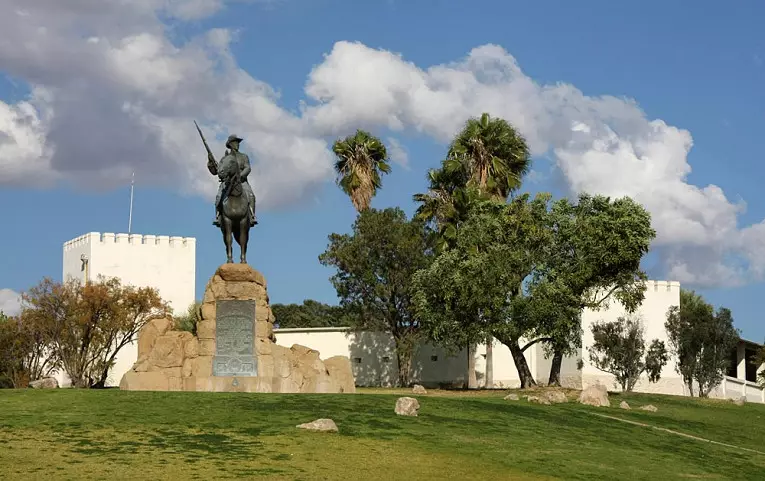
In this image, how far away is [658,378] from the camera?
5597cm

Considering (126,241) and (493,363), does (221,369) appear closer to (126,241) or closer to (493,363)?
(493,363)

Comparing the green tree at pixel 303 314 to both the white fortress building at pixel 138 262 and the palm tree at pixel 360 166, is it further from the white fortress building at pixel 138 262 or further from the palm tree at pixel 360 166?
the palm tree at pixel 360 166

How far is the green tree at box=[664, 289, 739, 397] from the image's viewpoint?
5616cm

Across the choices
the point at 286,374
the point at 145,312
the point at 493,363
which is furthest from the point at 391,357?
the point at 286,374

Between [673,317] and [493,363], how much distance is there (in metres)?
10.3

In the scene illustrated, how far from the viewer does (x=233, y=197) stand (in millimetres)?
29688

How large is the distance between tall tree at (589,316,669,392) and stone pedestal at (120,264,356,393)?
1118 inches

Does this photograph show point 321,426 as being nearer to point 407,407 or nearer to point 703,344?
point 407,407

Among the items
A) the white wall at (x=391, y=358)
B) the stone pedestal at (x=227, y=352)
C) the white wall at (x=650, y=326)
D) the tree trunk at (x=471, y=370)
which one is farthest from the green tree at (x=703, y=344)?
the stone pedestal at (x=227, y=352)

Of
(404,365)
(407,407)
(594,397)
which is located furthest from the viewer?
(404,365)

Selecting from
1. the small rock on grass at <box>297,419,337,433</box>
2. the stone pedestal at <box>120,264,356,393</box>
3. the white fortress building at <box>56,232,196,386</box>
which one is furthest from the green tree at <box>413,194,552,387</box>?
the white fortress building at <box>56,232,196,386</box>

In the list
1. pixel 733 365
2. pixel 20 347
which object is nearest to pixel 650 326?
pixel 733 365

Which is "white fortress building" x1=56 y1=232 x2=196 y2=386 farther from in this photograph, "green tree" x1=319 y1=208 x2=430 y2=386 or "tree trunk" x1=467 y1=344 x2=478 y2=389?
"tree trunk" x1=467 y1=344 x2=478 y2=389

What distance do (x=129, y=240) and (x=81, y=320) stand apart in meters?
22.5
